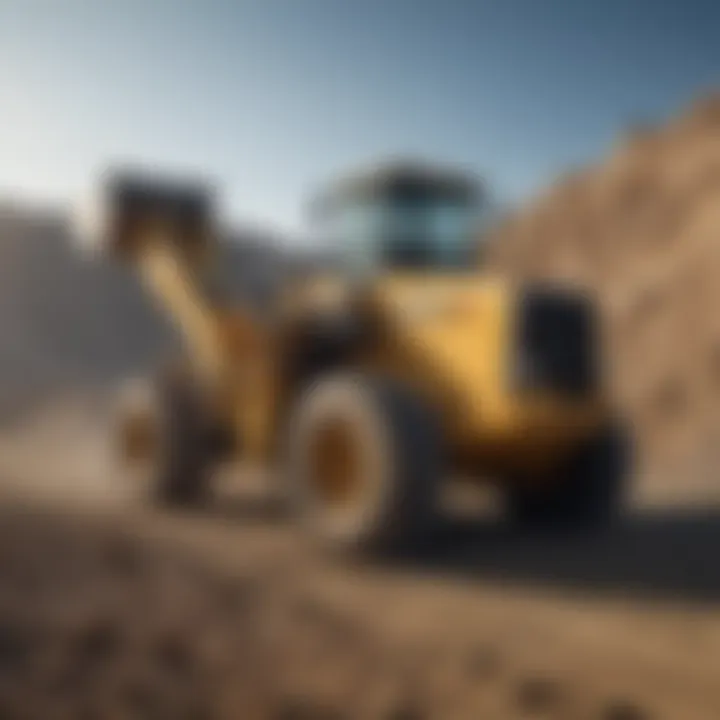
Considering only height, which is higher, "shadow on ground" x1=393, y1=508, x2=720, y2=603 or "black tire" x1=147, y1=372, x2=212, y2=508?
"black tire" x1=147, y1=372, x2=212, y2=508

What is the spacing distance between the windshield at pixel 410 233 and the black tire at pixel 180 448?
5.86 feet

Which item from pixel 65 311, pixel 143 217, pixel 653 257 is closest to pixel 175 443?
pixel 143 217

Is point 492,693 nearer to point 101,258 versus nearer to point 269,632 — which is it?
point 269,632

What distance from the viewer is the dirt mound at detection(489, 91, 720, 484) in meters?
12.3

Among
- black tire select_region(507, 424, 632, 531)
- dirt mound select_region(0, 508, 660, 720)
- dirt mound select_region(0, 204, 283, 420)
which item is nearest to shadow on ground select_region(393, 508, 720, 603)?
black tire select_region(507, 424, 632, 531)

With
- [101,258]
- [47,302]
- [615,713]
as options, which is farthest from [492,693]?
[47,302]

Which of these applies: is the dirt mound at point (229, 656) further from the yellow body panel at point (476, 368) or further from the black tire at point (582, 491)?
the black tire at point (582, 491)

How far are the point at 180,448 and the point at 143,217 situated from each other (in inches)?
83.3

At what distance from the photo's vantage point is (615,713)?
3.27 meters

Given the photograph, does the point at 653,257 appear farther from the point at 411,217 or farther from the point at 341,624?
the point at 341,624

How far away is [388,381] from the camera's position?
5.82 m

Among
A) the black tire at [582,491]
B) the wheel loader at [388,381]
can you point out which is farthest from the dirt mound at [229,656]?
the black tire at [582,491]

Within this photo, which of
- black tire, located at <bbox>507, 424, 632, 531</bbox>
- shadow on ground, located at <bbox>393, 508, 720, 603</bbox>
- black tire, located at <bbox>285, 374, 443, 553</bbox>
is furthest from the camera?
black tire, located at <bbox>507, 424, 632, 531</bbox>

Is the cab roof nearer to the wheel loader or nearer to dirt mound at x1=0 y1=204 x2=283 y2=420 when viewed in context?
the wheel loader
